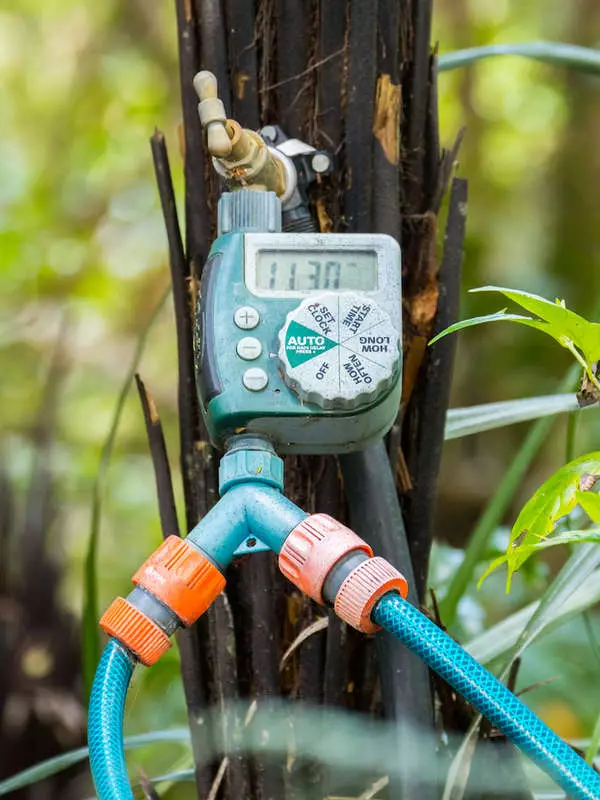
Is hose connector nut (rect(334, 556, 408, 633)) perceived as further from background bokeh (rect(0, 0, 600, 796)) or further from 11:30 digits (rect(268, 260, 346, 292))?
background bokeh (rect(0, 0, 600, 796))

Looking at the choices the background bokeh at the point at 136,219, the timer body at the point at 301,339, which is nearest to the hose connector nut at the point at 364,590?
the timer body at the point at 301,339

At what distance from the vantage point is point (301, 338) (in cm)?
53

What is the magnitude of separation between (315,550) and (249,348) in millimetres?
128

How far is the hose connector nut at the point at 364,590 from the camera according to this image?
1.52ft

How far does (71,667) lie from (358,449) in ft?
3.63

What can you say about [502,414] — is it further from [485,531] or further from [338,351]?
[338,351]

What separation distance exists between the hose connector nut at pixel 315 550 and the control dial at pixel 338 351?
0.08 metres

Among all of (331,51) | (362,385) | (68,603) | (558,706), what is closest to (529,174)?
(558,706)

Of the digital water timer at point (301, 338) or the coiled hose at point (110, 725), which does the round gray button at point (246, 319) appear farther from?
the coiled hose at point (110, 725)

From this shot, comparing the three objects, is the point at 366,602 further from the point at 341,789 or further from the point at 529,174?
the point at 529,174

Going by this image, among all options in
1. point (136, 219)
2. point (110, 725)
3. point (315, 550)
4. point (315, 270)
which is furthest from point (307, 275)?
point (136, 219)

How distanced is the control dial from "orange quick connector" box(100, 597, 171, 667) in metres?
0.15

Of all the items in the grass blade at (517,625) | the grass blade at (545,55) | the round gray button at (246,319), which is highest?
the grass blade at (545,55)

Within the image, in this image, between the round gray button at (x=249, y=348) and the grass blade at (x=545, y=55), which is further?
the grass blade at (x=545, y=55)
